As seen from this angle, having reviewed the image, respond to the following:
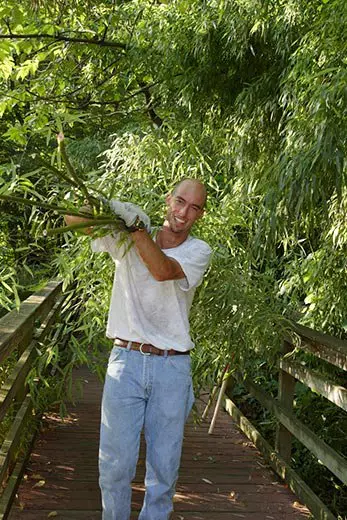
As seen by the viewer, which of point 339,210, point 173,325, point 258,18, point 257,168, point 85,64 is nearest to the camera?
point 173,325

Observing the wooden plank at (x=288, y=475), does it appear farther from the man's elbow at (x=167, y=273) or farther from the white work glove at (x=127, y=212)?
→ the white work glove at (x=127, y=212)

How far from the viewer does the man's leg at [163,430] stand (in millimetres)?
2215

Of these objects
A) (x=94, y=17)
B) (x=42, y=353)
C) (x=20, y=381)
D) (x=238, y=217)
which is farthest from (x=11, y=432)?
(x=94, y=17)

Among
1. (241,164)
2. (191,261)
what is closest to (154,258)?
(191,261)

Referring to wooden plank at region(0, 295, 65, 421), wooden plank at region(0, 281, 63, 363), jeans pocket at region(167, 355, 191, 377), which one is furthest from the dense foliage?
jeans pocket at region(167, 355, 191, 377)

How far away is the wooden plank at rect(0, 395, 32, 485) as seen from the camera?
8.45 feet

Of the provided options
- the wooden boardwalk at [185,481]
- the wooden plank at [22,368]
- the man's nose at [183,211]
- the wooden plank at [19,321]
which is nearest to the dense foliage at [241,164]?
the wooden plank at [19,321]

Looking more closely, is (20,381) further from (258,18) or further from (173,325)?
(258,18)

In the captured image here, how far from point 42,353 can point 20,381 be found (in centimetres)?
50

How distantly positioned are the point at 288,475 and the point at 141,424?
A: 1.28m

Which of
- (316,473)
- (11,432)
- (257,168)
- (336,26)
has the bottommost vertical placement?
(316,473)

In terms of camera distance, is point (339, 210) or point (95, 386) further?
point (95, 386)

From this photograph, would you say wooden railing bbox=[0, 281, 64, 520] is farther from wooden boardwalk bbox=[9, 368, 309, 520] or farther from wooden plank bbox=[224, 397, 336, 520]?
wooden plank bbox=[224, 397, 336, 520]

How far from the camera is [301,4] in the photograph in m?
2.91
